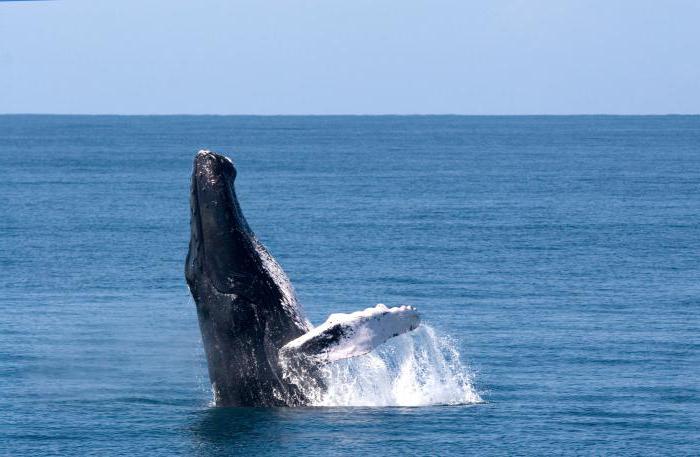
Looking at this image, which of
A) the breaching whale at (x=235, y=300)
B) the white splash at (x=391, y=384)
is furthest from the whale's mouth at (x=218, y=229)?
the white splash at (x=391, y=384)

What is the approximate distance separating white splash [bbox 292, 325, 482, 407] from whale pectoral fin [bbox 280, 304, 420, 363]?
7.49ft

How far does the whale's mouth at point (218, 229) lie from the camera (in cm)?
1931

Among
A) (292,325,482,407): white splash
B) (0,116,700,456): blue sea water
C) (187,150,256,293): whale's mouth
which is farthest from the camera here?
(292,325,482,407): white splash

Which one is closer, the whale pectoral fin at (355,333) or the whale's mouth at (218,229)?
the whale pectoral fin at (355,333)

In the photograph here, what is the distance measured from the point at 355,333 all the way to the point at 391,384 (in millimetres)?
6380

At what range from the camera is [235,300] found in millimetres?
19531

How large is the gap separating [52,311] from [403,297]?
34.9ft

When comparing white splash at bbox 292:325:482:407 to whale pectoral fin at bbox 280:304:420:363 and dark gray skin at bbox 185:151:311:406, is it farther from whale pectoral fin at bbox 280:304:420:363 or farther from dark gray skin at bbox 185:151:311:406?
whale pectoral fin at bbox 280:304:420:363

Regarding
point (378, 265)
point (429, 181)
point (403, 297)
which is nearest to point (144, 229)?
point (378, 265)

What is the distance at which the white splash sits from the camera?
70.5ft

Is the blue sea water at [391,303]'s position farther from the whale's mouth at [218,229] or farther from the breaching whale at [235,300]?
the whale's mouth at [218,229]

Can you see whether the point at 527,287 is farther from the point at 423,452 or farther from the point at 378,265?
the point at 423,452

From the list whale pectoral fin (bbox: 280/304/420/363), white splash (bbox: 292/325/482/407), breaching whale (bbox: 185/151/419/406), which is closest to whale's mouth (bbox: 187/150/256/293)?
breaching whale (bbox: 185/151/419/406)

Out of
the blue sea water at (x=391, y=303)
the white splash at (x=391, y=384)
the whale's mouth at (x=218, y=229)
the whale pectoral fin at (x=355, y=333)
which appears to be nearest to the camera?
the whale pectoral fin at (x=355, y=333)
